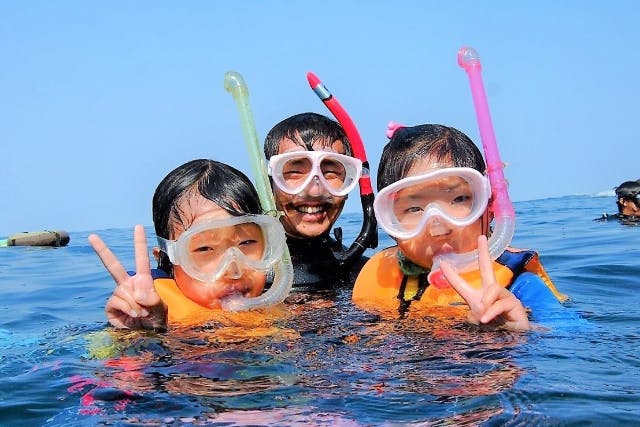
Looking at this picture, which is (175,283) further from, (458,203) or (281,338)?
(458,203)

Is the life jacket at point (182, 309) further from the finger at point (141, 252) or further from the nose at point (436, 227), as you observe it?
the nose at point (436, 227)

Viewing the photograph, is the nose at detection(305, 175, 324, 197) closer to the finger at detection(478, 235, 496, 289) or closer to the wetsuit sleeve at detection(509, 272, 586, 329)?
the wetsuit sleeve at detection(509, 272, 586, 329)

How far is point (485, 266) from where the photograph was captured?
3.01 m

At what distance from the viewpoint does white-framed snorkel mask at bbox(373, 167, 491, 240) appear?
3420mm

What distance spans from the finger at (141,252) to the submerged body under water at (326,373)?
34cm

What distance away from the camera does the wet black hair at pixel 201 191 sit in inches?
148

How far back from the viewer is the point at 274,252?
379 cm

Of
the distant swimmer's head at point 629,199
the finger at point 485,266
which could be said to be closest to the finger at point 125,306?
the finger at point 485,266

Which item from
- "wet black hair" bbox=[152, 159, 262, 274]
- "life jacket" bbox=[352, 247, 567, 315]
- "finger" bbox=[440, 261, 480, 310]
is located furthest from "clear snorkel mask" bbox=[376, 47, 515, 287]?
"wet black hair" bbox=[152, 159, 262, 274]

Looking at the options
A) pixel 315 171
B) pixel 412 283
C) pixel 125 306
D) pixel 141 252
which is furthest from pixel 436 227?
pixel 125 306

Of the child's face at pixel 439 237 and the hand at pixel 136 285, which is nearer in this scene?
the hand at pixel 136 285

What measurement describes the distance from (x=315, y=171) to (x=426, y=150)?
3.41 ft

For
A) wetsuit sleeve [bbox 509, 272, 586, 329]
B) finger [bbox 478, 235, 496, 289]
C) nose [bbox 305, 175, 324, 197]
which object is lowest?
wetsuit sleeve [bbox 509, 272, 586, 329]

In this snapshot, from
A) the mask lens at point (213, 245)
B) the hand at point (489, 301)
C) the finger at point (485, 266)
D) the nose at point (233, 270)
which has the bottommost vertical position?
the hand at point (489, 301)
